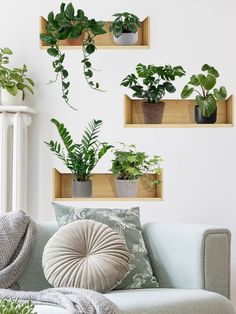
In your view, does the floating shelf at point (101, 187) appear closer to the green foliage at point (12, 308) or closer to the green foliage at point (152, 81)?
the green foliage at point (152, 81)

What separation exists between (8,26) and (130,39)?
0.78 metres

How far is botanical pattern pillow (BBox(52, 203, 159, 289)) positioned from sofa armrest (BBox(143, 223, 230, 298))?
76 millimetres

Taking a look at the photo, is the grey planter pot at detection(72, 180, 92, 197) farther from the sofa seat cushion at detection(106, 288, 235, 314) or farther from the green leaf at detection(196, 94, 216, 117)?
the sofa seat cushion at detection(106, 288, 235, 314)

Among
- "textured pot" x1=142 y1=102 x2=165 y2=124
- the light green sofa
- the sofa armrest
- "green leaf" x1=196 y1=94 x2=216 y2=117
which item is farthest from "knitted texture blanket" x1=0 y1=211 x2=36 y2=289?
"green leaf" x1=196 y1=94 x2=216 y2=117

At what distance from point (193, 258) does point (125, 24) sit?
1811mm

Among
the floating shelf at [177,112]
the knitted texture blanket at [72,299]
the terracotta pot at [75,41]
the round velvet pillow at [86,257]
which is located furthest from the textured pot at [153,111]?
the knitted texture blanket at [72,299]

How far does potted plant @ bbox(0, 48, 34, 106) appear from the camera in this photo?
4293 millimetres

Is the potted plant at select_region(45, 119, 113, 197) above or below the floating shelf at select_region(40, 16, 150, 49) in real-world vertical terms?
below

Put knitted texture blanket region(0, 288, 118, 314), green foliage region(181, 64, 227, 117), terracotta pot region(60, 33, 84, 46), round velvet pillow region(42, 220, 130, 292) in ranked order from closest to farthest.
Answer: knitted texture blanket region(0, 288, 118, 314) < round velvet pillow region(42, 220, 130, 292) < green foliage region(181, 64, 227, 117) < terracotta pot region(60, 33, 84, 46)

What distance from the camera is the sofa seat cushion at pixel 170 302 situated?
9.14ft

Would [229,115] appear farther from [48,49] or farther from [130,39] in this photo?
[48,49]

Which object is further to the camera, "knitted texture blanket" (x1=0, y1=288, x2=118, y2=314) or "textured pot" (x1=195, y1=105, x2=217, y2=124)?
"textured pot" (x1=195, y1=105, x2=217, y2=124)

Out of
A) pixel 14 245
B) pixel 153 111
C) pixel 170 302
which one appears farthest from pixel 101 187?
pixel 170 302

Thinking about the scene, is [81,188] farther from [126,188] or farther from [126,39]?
[126,39]
